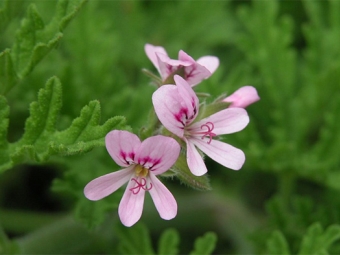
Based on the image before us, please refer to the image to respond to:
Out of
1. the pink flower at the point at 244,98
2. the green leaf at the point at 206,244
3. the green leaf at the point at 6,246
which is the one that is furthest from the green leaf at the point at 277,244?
the green leaf at the point at 6,246

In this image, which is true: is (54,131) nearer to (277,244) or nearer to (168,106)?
(168,106)

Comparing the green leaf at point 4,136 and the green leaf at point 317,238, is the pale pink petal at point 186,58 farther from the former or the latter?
the green leaf at point 317,238

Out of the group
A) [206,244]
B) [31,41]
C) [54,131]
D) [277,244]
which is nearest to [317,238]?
[277,244]

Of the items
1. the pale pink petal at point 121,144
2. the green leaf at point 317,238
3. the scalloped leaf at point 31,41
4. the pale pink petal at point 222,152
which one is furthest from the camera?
the green leaf at point 317,238

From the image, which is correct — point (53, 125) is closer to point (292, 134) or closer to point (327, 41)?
point (292, 134)

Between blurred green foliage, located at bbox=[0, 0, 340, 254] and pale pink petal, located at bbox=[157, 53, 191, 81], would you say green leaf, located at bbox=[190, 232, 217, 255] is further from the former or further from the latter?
pale pink petal, located at bbox=[157, 53, 191, 81]

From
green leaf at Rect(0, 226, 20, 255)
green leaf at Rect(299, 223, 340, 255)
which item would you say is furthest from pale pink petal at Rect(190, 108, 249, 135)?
green leaf at Rect(0, 226, 20, 255)
